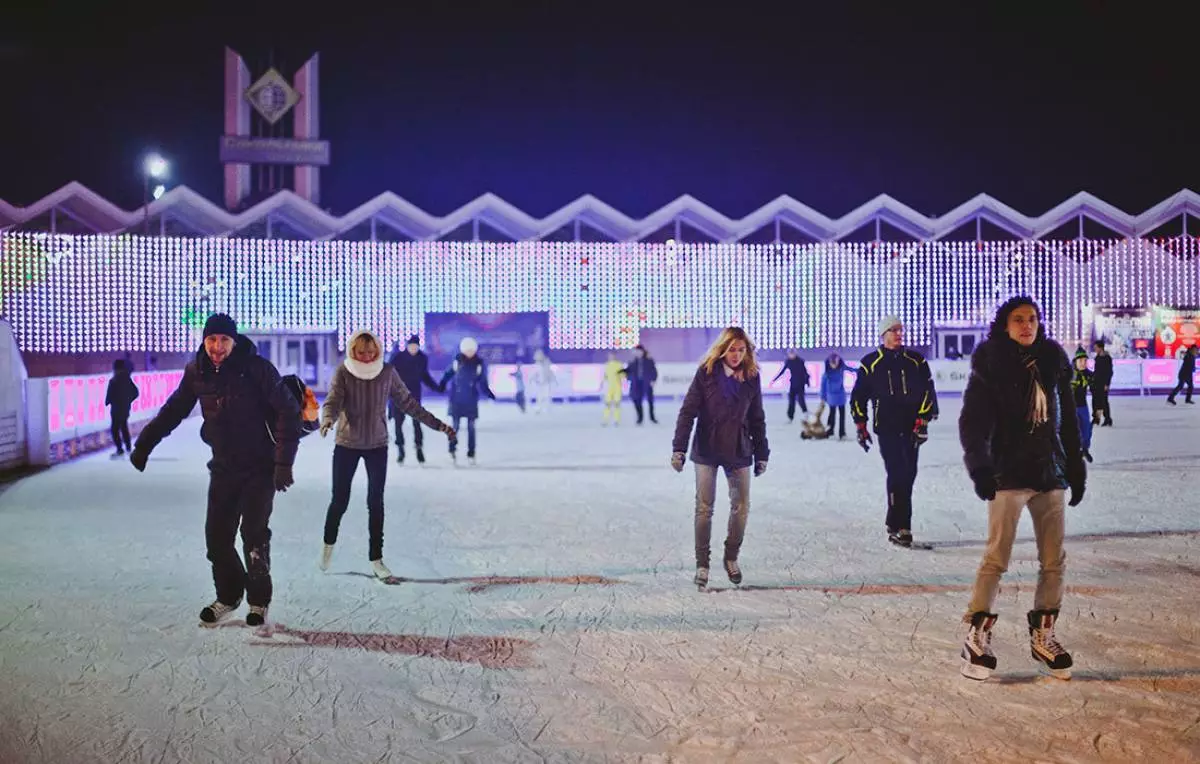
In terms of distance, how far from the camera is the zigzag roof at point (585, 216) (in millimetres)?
34531

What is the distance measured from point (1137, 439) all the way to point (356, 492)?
35.6ft

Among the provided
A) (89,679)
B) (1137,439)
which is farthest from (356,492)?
(1137,439)

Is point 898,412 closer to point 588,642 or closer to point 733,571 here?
point 733,571

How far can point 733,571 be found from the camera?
228 inches

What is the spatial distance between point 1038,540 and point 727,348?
6.74 ft

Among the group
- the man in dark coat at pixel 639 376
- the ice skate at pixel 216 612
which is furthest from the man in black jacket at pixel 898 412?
the man in dark coat at pixel 639 376

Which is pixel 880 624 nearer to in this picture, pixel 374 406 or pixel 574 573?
pixel 574 573

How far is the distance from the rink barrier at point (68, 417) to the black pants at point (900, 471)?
33.3 ft

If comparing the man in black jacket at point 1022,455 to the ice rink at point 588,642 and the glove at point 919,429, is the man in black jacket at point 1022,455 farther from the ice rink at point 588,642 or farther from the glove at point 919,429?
the glove at point 919,429

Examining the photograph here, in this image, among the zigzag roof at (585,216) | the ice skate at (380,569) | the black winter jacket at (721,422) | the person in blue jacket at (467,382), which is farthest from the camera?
the zigzag roof at (585,216)

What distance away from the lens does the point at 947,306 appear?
112 feet

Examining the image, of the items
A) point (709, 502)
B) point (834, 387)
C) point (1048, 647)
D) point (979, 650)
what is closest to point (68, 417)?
point (834, 387)

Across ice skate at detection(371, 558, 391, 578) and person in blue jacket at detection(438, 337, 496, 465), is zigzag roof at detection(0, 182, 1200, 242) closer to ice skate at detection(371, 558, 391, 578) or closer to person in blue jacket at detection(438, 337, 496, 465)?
person in blue jacket at detection(438, 337, 496, 465)

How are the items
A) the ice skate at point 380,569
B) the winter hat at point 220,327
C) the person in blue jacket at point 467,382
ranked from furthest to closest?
1. the person in blue jacket at point 467,382
2. the ice skate at point 380,569
3. the winter hat at point 220,327
